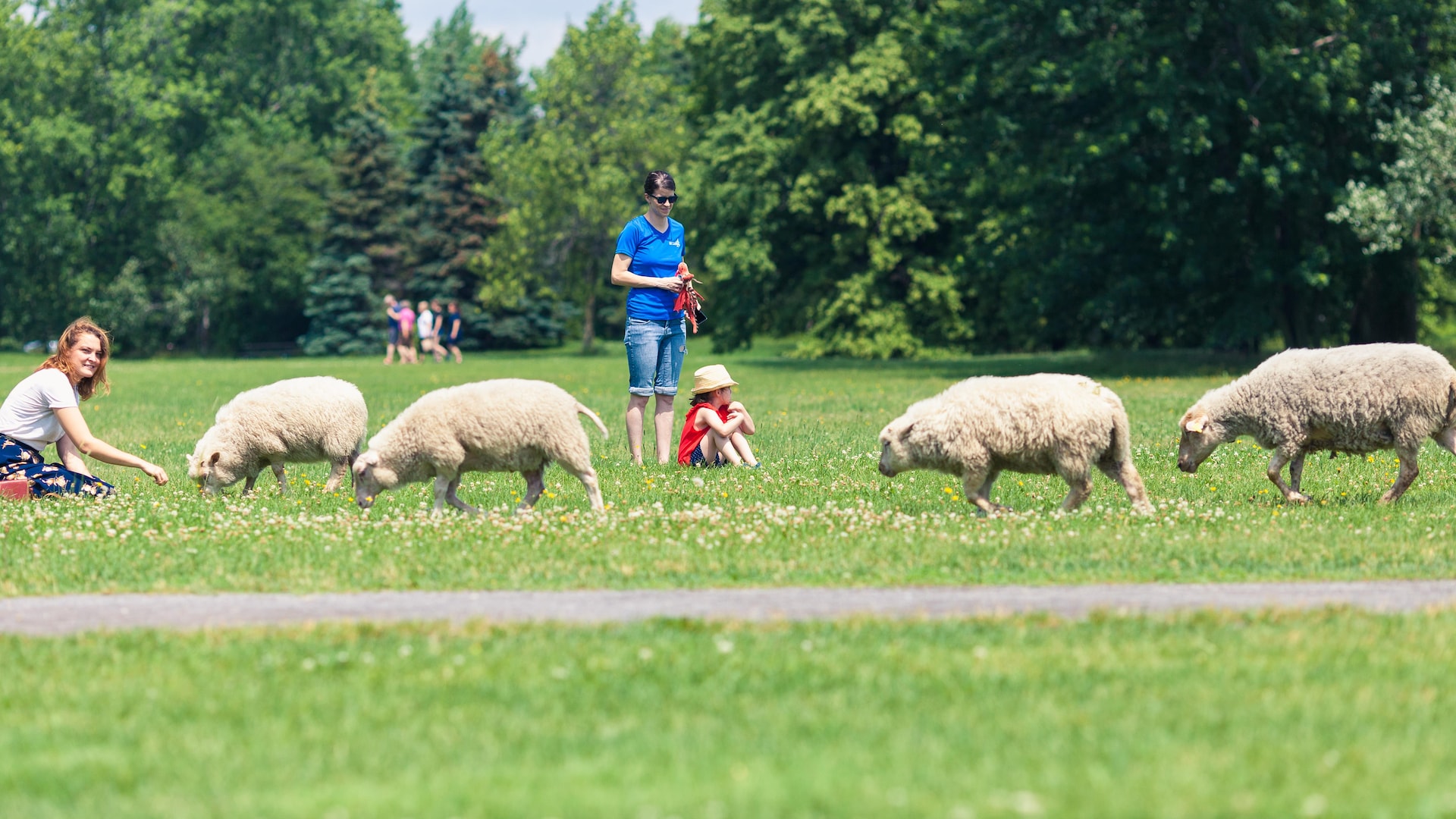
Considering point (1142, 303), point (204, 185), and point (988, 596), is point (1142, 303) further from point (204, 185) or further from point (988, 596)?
point (204, 185)

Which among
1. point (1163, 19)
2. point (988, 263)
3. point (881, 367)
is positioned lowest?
point (881, 367)

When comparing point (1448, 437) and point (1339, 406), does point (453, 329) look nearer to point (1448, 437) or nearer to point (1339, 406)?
point (1339, 406)

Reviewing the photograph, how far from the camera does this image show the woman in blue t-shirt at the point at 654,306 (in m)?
14.8

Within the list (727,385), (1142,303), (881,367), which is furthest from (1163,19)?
(727,385)

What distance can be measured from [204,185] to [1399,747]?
80265mm

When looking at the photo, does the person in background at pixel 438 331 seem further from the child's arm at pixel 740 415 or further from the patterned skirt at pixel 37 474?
the patterned skirt at pixel 37 474

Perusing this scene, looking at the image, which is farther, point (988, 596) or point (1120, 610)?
point (988, 596)

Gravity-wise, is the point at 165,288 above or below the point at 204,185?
below

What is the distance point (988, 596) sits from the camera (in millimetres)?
8641

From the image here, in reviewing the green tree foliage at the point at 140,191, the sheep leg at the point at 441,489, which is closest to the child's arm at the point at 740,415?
the sheep leg at the point at 441,489

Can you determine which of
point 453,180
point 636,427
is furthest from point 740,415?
point 453,180

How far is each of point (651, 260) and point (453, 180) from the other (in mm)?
60268

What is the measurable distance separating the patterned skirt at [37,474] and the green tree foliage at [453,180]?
186 ft

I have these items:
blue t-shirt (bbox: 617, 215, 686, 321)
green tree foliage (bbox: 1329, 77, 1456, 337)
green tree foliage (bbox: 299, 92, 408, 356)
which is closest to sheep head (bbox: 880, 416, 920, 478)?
blue t-shirt (bbox: 617, 215, 686, 321)
